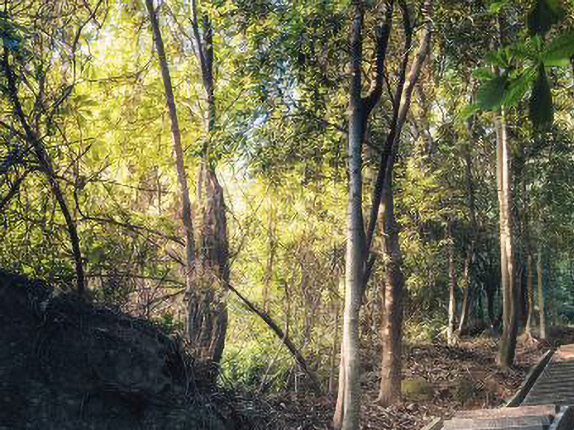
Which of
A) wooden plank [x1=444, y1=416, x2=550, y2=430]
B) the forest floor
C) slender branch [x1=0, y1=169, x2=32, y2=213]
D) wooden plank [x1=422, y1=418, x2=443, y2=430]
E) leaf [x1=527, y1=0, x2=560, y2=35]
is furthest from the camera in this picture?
the forest floor

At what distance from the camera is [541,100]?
358 cm

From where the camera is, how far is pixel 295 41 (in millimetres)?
8898

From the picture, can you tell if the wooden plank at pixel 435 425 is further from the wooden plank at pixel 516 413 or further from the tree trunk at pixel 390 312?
the tree trunk at pixel 390 312

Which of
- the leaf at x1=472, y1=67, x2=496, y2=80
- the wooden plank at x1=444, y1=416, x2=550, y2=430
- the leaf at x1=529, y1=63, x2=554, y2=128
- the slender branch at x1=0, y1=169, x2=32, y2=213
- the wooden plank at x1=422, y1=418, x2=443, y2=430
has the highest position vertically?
the slender branch at x1=0, y1=169, x2=32, y2=213

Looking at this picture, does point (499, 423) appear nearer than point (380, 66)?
Yes

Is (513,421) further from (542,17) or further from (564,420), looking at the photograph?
(542,17)

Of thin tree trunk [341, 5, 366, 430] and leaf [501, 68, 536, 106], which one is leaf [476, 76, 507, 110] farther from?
thin tree trunk [341, 5, 366, 430]

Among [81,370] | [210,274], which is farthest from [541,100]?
[210,274]

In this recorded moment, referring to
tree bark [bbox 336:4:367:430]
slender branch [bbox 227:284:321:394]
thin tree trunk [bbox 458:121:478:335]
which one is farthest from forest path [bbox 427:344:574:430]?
thin tree trunk [bbox 458:121:478:335]

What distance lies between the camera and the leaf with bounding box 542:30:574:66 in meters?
3.48

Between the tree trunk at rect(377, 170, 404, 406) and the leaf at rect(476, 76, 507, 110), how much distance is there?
31.2 ft

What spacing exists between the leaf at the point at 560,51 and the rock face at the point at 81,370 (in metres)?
4.37

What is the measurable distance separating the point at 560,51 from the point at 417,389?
10861 mm

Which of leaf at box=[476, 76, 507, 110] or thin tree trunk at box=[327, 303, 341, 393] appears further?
thin tree trunk at box=[327, 303, 341, 393]
